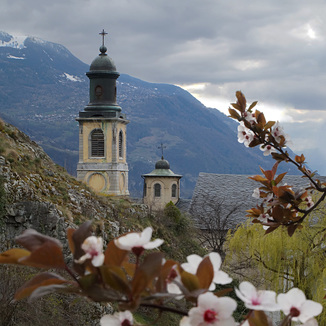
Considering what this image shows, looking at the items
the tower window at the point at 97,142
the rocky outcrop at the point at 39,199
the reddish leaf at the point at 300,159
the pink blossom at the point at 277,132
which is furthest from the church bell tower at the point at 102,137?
the pink blossom at the point at 277,132

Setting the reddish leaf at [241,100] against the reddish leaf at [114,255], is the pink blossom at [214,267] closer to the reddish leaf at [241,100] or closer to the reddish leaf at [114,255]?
the reddish leaf at [114,255]

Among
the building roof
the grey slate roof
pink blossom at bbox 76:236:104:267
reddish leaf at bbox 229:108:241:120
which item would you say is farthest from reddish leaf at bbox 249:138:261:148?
the building roof

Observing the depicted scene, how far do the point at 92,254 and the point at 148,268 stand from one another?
0.46 ft

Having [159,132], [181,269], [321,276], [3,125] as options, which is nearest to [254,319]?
[181,269]

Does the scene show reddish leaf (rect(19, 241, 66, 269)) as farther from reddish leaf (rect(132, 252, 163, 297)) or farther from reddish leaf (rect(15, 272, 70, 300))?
reddish leaf (rect(132, 252, 163, 297))

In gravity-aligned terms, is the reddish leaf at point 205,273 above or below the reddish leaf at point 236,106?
below

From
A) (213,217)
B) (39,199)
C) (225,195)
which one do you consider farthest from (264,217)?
(225,195)

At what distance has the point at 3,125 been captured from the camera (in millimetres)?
16953

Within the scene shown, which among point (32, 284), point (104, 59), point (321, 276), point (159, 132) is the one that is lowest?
point (321, 276)

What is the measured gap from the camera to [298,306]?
142cm

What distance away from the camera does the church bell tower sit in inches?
1813

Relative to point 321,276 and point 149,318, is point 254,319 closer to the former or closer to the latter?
point 321,276

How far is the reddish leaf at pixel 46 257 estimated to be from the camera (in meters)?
1.46

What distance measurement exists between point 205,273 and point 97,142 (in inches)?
1818
